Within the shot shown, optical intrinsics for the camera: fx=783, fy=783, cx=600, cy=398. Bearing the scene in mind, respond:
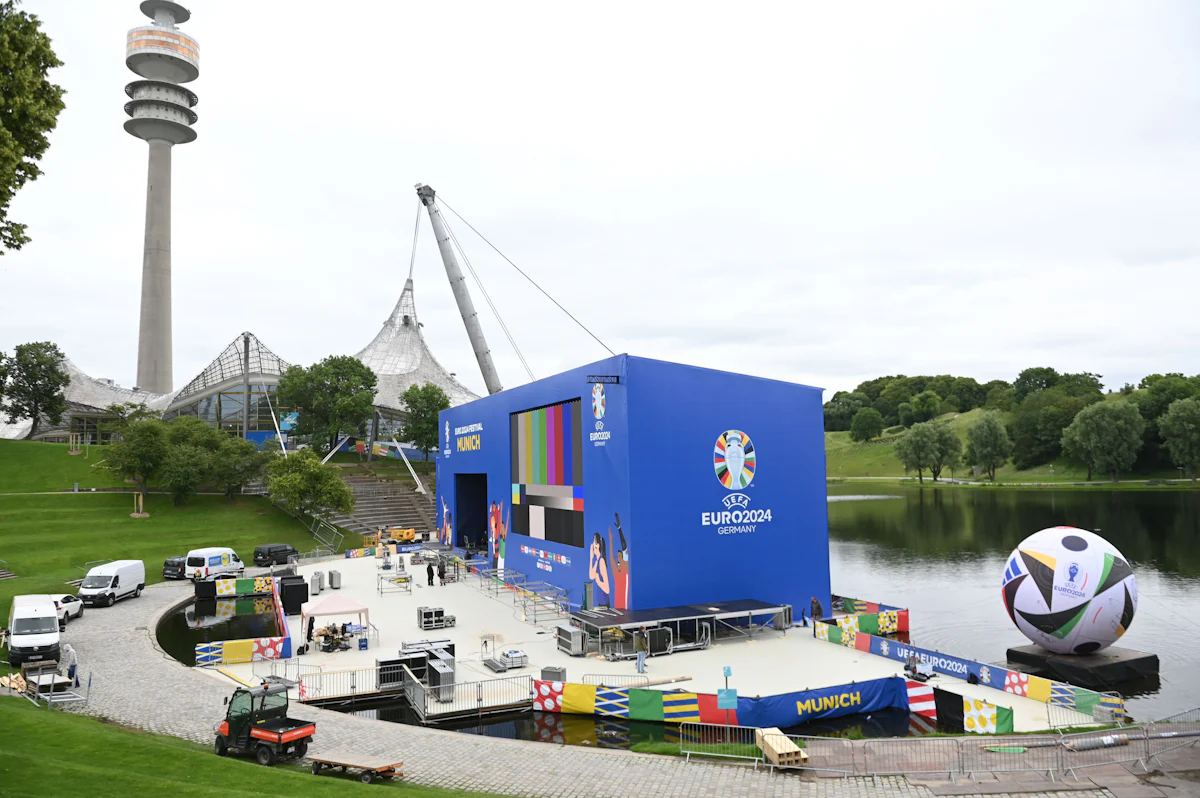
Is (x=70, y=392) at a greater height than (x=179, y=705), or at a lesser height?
greater

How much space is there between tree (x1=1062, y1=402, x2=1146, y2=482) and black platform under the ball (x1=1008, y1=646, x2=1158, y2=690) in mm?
74179

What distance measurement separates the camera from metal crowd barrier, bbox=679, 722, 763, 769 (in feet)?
48.4

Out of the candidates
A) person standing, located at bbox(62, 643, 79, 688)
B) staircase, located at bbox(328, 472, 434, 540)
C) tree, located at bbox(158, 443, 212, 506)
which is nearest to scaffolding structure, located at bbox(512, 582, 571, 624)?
person standing, located at bbox(62, 643, 79, 688)

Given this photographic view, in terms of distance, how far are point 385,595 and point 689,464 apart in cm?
1666

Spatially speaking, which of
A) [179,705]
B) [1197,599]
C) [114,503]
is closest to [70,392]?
[114,503]

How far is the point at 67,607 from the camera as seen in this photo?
1125 inches

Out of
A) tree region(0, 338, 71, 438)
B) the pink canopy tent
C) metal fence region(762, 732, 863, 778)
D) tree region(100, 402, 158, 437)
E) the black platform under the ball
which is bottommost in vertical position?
the black platform under the ball

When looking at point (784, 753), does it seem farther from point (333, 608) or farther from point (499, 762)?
point (333, 608)

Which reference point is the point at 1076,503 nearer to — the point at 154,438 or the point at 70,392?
the point at 154,438

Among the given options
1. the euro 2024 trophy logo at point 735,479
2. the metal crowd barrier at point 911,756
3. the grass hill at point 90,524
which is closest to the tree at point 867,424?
the grass hill at point 90,524

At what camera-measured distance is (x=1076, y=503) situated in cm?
6981

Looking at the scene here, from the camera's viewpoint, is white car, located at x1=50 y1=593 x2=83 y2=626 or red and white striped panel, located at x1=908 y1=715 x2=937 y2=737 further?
white car, located at x1=50 y1=593 x2=83 y2=626

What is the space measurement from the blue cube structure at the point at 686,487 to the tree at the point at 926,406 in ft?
405

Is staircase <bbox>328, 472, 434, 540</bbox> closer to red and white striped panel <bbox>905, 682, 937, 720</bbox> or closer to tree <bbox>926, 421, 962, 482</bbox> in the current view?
red and white striped panel <bbox>905, 682, 937, 720</bbox>
